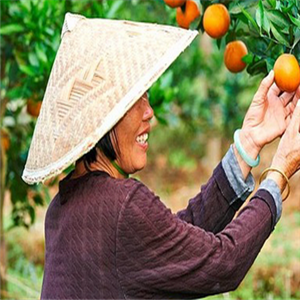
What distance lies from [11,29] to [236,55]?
1295 mm

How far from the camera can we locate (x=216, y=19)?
1.93m

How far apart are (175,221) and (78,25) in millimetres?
485

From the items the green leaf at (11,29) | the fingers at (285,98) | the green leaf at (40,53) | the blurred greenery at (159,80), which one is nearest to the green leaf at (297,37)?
the blurred greenery at (159,80)

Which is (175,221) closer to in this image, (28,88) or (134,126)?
(134,126)

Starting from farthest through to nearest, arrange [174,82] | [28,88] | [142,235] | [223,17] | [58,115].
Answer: [174,82]
[28,88]
[223,17]
[58,115]
[142,235]

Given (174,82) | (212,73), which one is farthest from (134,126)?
(212,73)

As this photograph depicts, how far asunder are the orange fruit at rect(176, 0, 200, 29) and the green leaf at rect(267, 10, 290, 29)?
0.39 m

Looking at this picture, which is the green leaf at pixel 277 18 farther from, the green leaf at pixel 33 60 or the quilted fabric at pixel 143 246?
the green leaf at pixel 33 60

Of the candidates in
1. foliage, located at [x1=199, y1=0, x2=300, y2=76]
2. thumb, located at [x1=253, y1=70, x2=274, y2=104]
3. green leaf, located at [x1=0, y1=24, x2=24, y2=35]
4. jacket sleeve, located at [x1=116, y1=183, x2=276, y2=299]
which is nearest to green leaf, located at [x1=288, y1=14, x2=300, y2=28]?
foliage, located at [x1=199, y1=0, x2=300, y2=76]

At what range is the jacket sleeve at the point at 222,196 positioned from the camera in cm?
180

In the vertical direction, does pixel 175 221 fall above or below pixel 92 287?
above

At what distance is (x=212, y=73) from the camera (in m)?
6.56

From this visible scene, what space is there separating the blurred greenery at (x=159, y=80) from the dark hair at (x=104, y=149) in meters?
0.40

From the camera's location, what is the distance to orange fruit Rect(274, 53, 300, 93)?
1640 millimetres
